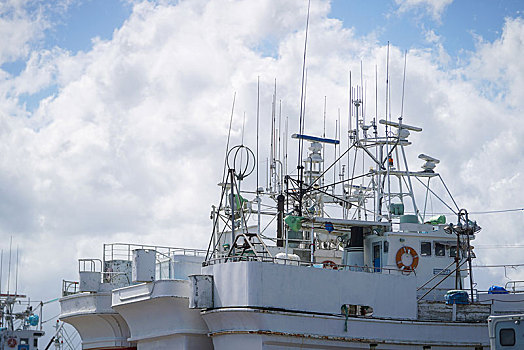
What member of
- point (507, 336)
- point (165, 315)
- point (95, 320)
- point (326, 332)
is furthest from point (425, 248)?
point (95, 320)

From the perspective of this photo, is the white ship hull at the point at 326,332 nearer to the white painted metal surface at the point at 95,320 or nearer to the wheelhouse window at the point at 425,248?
the wheelhouse window at the point at 425,248

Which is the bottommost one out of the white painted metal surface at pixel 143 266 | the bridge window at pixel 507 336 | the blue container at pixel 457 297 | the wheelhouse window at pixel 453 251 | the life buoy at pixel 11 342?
the life buoy at pixel 11 342

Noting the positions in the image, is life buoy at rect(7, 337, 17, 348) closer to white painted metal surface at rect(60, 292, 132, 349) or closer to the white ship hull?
white painted metal surface at rect(60, 292, 132, 349)

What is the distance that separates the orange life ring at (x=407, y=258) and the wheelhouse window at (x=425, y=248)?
35 centimetres

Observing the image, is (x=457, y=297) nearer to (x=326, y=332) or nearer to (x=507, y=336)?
(x=326, y=332)

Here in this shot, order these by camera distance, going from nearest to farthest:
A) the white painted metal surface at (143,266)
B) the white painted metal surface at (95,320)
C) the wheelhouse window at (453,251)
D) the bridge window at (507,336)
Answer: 1. the bridge window at (507,336)
2. the white painted metal surface at (143,266)
3. the wheelhouse window at (453,251)
4. the white painted metal surface at (95,320)

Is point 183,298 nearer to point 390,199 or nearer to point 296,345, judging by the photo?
point 296,345

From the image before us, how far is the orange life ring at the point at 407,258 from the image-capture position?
25.5 metres

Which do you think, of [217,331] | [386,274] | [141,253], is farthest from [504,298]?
[141,253]

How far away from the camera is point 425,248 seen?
26094mm

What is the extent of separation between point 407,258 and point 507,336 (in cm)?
786

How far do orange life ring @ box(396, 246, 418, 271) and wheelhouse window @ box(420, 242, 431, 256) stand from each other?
1.14 ft

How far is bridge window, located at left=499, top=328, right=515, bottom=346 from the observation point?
17.8 meters

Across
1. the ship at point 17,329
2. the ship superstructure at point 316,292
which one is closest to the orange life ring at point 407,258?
the ship superstructure at point 316,292
